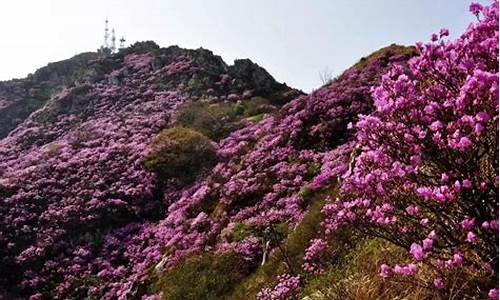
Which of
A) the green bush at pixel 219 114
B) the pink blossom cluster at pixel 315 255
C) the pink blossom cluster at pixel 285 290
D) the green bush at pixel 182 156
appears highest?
the green bush at pixel 219 114

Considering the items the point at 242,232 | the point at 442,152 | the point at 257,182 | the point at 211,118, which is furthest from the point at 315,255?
the point at 211,118

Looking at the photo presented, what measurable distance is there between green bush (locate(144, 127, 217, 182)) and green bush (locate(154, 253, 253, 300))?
10.8 metres

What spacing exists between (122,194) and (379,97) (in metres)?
23.4

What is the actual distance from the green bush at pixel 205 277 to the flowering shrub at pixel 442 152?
9803mm

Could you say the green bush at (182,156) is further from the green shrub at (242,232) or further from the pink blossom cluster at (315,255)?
the pink blossom cluster at (315,255)

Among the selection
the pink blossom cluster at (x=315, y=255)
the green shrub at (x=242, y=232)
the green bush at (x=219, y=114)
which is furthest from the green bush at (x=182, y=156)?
the pink blossom cluster at (x=315, y=255)

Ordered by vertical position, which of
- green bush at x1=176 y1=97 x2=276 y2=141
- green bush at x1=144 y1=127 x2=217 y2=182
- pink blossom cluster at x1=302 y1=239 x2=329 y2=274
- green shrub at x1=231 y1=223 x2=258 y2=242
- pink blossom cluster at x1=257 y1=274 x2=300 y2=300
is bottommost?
pink blossom cluster at x1=257 y1=274 x2=300 y2=300

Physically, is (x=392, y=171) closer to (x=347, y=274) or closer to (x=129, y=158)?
(x=347, y=274)

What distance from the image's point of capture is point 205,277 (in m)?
17.4

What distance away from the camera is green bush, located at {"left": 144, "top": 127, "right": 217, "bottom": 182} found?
30.0 metres

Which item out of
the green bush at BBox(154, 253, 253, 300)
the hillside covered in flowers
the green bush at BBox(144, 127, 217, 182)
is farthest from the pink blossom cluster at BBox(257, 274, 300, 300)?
the green bush at BBox(144, 127, 217, 182)

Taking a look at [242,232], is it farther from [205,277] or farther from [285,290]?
[285,290]

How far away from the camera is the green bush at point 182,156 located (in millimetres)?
30047

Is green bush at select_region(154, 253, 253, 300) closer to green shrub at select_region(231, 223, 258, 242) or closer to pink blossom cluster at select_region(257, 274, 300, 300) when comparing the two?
green shrub at select_region(231, 223, 258, 242)
